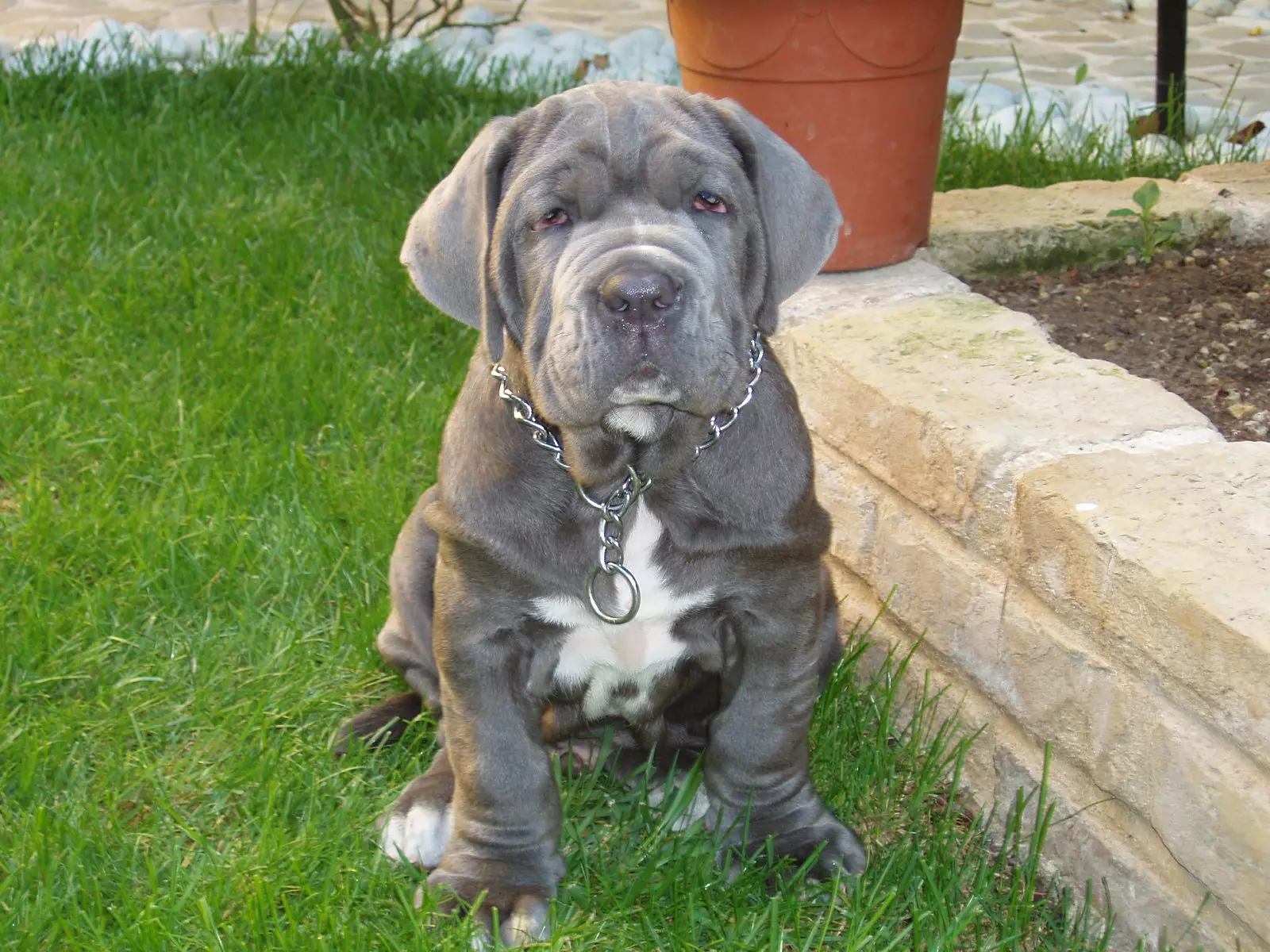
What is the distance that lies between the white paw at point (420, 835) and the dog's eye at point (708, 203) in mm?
1226

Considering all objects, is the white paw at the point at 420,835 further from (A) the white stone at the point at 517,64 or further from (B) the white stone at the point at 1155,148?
(A) the white stone at the point at 517,64

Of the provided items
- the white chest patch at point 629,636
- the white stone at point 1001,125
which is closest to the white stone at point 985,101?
the white stone at point 1001,125

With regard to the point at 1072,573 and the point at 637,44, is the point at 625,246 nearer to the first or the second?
the point at 1072,573

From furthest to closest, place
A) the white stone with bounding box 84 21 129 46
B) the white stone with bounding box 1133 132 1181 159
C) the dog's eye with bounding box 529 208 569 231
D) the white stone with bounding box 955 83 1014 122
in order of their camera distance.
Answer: the white stone with bounding box 84 21 129 46, the white stone with bounding box 955 83 1014 122, the white stone with bounding box 1133 132 1181 159, the dog's eye with bounding box 529 208 569 231

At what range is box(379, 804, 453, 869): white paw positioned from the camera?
2.87m

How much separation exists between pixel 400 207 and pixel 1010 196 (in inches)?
83.0

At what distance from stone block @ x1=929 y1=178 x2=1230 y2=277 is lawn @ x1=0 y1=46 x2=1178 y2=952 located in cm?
130

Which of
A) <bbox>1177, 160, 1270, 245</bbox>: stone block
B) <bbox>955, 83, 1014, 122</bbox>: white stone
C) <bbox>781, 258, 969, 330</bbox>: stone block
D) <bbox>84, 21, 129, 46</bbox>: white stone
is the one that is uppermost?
<bbox>781, 258, 969, 330</bbox>: stone block

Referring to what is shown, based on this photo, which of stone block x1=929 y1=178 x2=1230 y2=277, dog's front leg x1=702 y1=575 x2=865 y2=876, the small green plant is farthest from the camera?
stone block x1=929 y1=178 x2=1230 y2=277

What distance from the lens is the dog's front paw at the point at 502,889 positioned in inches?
106

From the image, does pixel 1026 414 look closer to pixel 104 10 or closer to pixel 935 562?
pixel 935 562

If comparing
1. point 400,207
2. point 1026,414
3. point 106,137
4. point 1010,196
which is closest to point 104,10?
point 106,137

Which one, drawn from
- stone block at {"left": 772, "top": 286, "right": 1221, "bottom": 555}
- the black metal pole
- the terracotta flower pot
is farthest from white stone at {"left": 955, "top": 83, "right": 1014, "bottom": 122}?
stone block at {"left": 772, "top": 286, "right": 1221, "bottom": 555}

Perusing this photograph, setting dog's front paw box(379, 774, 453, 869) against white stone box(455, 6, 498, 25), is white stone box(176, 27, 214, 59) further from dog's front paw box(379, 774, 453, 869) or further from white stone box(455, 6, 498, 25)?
dog's front paw box(379, 774, 453, 869)
